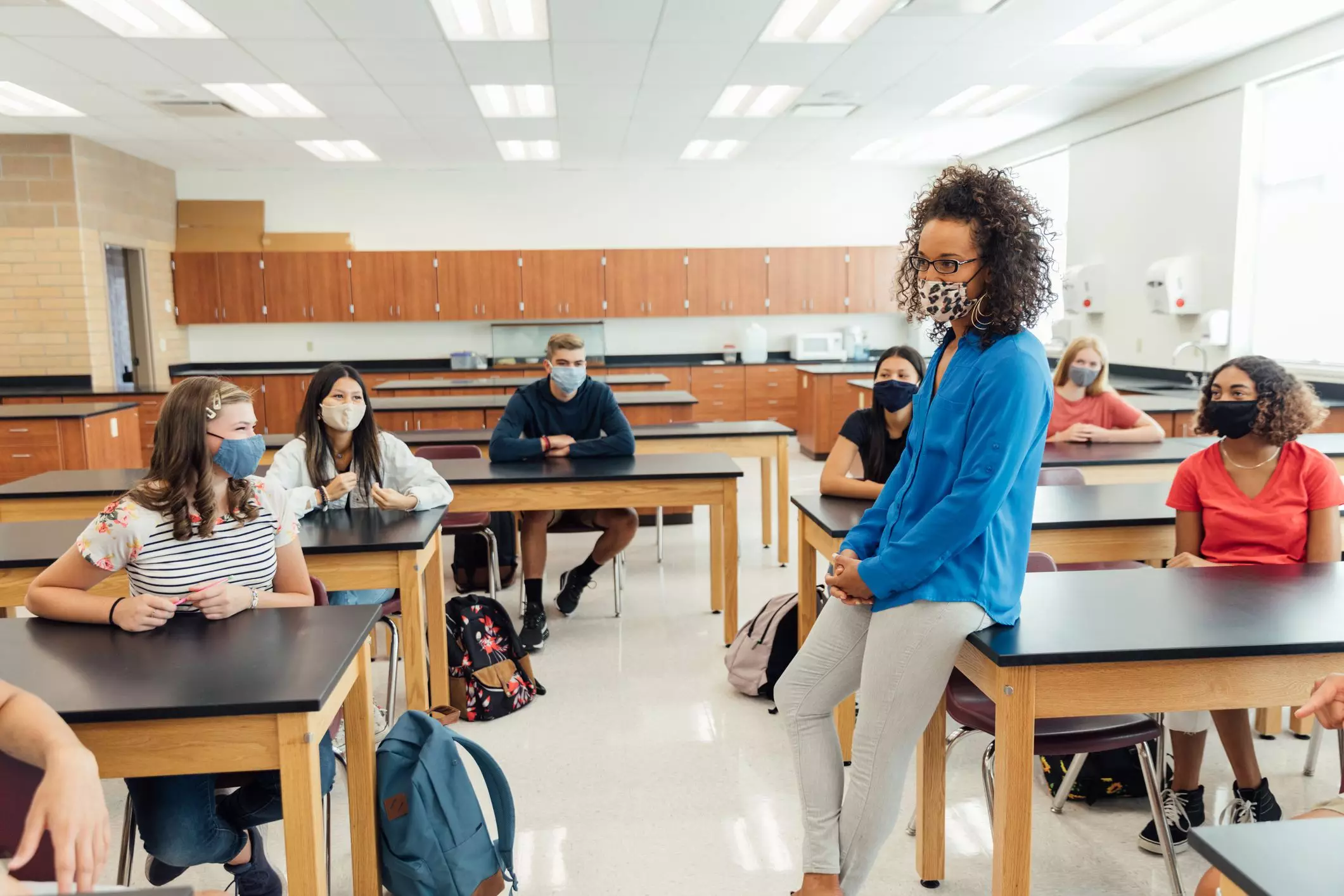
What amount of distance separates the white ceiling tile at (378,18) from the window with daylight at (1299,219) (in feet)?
16.2

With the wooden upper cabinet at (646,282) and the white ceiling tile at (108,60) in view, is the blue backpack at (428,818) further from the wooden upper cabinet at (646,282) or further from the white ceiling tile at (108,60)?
the wooden upper cabinet at (646,282)

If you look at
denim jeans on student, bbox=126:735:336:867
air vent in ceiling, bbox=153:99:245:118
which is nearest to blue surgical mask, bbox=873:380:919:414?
denim jeans on student, bbox=126:735:336:867

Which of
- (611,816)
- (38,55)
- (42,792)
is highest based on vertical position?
(38,55)

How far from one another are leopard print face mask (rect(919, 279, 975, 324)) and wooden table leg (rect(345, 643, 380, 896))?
1279 millimetres

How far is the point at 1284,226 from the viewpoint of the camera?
5.80 m

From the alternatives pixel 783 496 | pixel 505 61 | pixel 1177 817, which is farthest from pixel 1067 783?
pixel 505 61

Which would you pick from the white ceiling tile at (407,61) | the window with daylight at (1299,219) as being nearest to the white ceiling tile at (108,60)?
the white ceiling tile at (407,61)

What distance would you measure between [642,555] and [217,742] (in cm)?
390

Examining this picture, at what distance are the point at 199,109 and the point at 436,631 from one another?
5368 millimetres

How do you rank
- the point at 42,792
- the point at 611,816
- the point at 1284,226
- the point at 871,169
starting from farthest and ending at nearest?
the point at 871,169
the point at 1284,226
the point at 611,816
the point at 42,792

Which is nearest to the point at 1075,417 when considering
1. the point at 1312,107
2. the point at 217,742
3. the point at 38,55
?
the point at 1312,107

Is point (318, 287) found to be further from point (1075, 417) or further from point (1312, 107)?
point (1312, 107)

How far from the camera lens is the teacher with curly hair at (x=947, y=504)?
1653 mm

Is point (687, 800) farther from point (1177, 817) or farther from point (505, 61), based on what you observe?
point (505, 61)
